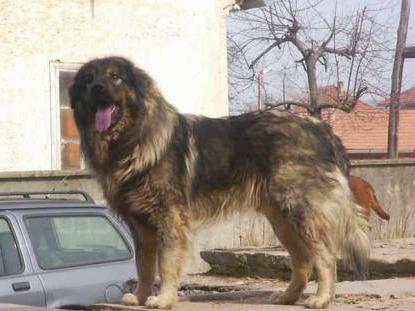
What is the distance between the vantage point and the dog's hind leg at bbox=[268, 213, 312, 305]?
627 cm

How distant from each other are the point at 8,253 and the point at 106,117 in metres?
2.71

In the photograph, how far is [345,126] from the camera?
43375 mm

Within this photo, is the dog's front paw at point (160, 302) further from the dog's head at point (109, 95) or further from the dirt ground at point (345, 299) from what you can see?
the dog's head at point (109, 95)

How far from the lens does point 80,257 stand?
8484 millimetres

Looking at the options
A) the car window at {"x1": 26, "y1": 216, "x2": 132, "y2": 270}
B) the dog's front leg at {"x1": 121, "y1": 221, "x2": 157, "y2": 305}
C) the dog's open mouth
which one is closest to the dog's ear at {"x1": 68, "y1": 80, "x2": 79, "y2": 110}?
the dog's open mouth

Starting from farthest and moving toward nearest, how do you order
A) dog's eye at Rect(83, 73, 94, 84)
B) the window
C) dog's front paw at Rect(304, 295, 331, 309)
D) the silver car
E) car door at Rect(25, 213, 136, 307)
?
1. the window
2. car door at Rect(25, 213, 136, 307)
3. the silver car
4. dog's front paw at Rect(304, 295, 331, 309)
5. dog's eye at Rect(83, 73, 94, 84)

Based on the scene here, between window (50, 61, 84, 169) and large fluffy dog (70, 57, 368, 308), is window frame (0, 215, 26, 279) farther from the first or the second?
window (50, 61, 84, 169)

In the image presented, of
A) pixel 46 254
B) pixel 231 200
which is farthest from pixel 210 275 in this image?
pixel 231 200

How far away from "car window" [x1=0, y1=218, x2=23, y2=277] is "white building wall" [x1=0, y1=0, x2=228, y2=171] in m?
5.58

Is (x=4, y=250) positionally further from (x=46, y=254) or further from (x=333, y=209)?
(x=333, y=209)

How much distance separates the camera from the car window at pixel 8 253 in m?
7.83

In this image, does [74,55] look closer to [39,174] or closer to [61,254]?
[39,174]

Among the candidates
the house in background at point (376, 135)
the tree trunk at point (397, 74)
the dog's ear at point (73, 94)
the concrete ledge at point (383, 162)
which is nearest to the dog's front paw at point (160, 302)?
the dog's ear at point (73, 94)

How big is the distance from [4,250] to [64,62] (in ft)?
22.3
